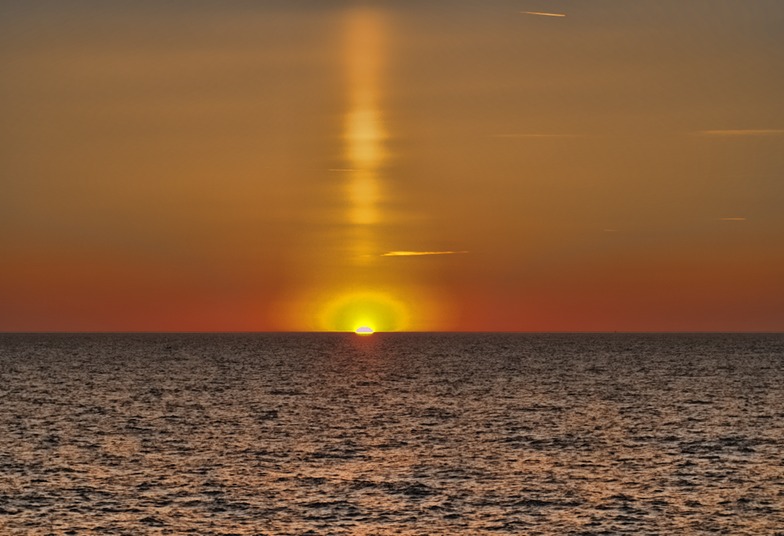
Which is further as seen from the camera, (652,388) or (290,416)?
(652,388)

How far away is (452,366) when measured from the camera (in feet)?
623

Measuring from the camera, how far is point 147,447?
67688 millimetres

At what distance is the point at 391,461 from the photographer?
6134 cm

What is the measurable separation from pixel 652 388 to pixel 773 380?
2797 centimetres

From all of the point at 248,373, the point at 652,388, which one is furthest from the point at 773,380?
the point at 248,373

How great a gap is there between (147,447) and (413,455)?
17690 mm

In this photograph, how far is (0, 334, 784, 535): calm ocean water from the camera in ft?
148

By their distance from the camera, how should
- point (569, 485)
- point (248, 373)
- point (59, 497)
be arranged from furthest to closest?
point (248, 373), point (569, 485), point (59, 497)

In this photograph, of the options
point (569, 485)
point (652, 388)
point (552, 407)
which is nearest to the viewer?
point (569, 485)

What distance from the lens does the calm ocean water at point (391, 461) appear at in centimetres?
4519

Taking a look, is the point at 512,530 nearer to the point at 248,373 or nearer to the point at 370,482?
the point at 370,482

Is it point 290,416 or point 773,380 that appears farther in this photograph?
point 773,380

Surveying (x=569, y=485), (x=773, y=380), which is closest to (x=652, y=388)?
(x=773, y=380)

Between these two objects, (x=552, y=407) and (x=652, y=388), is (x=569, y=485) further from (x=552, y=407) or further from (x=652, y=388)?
(x=652, y=388)
